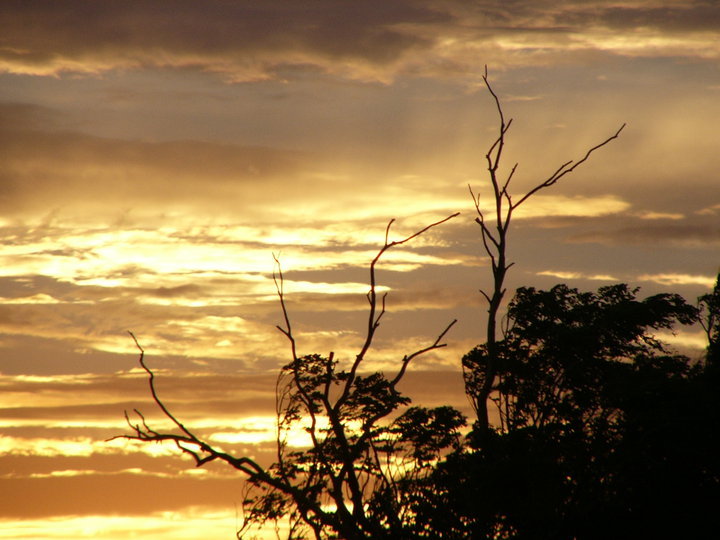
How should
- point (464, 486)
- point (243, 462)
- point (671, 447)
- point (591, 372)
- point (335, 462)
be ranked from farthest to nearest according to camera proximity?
1. point (591, 372)
2. point (335, 462)
3. point (671, 447)
4. point (464, 486)
5. point (243, 462)

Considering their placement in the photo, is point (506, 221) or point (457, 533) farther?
point (457, 533)

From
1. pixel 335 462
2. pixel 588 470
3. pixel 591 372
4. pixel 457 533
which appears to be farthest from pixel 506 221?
pixel 591 372

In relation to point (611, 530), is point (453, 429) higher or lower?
higher

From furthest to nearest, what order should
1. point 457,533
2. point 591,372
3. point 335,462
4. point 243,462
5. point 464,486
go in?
point 591,372 < point 335,462 < point 464,486 < point 457,533 < point 243,462

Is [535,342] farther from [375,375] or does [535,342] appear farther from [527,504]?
[527,504]

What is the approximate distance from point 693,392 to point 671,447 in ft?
7.31

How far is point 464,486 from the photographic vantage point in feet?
81.8

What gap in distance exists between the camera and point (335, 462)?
101 feet

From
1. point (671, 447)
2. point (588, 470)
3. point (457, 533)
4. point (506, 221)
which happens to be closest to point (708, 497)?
point (671, 447)

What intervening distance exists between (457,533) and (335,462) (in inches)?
319

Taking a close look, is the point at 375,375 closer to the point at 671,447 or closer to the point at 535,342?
the point at 535,342

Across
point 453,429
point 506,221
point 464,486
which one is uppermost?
point 506,221

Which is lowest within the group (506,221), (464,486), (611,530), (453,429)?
(611,530)

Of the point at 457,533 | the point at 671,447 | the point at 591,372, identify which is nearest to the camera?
the point at 457,533
